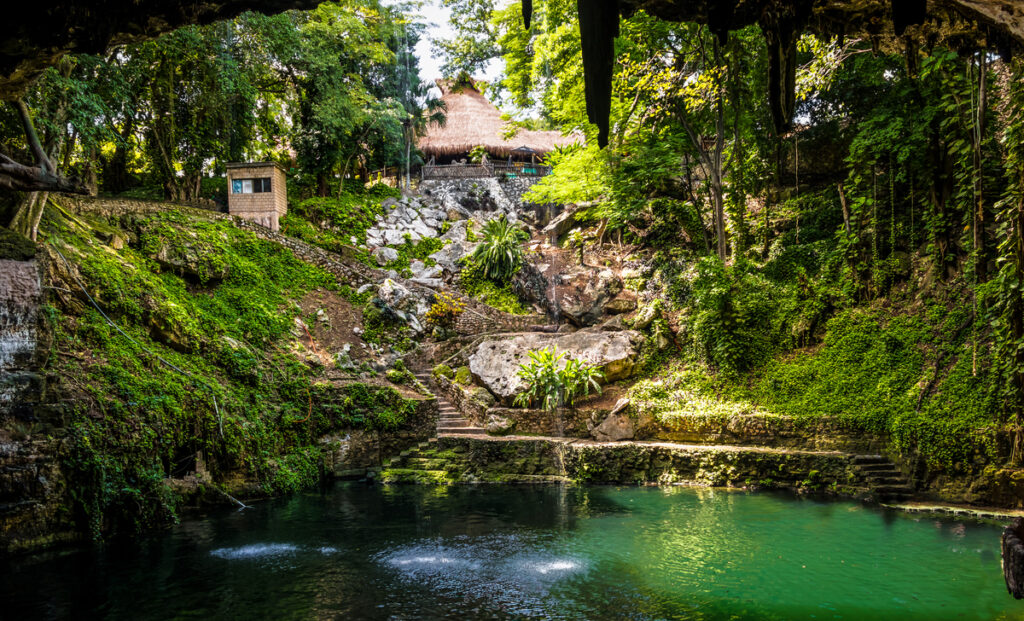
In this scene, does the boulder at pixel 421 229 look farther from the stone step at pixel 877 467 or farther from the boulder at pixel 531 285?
the stone step at pixel 877 467

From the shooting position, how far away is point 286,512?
10266 mm

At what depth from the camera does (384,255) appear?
2091 centimetres

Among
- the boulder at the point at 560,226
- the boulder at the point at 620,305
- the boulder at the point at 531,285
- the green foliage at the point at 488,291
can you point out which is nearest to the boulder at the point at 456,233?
the green foliage at the point at 488,291

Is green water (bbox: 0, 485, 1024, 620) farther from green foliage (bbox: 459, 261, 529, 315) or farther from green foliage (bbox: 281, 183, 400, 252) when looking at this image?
green foliage (bbox: 281, 183, 400, 252)

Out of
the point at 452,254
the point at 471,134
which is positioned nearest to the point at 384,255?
the point at 452,254

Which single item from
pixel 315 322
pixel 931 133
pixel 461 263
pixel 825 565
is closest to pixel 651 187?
pixel 461 263

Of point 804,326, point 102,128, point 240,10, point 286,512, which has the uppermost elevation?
point 102,128

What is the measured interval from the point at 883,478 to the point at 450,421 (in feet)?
29.6

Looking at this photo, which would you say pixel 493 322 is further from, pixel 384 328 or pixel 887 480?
pixel 887 480

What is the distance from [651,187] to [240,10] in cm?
1683

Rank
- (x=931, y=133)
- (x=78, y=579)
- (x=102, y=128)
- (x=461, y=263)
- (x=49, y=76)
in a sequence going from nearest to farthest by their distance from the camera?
(x=78, y=579), (x=49, y=76), (x=931, y=133), (x=102, y=128), (x=461, y=263)

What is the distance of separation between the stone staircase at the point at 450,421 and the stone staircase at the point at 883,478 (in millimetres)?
7799

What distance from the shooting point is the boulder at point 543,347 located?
1438 centimetres

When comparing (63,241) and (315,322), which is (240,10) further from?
(315,322)
